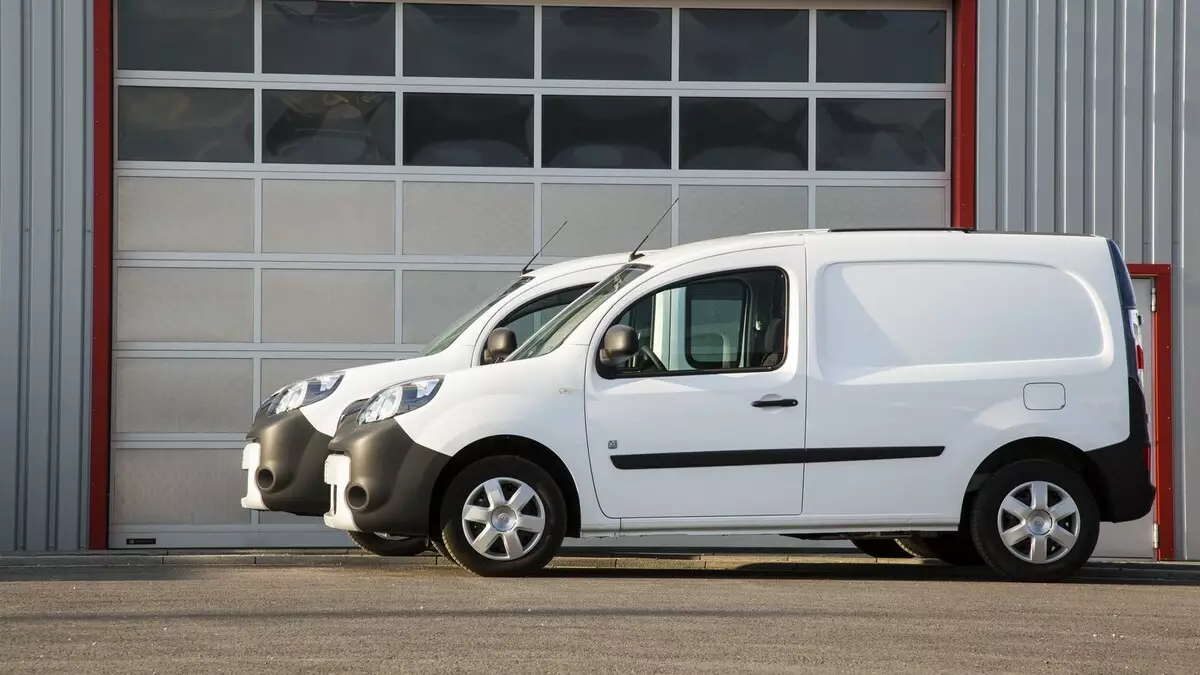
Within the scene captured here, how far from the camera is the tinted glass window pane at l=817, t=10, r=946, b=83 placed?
13836 mm

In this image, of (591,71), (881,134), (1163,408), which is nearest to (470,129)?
(591,71)

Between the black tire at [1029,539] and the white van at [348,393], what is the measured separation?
2.57 m

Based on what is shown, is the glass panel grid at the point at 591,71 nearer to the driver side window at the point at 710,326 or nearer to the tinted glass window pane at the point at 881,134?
the tinted glass window pane at the point at 881,134

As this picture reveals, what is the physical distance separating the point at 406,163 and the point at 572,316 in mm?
4453

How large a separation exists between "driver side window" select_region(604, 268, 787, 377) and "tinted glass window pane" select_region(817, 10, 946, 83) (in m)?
4.94

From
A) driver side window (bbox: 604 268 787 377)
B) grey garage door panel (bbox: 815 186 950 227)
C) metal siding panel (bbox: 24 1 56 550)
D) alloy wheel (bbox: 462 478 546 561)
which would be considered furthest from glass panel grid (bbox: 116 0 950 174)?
alloy wheel (bbox: 462 478 546 561)

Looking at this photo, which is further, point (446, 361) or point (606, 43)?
point (606, 43)

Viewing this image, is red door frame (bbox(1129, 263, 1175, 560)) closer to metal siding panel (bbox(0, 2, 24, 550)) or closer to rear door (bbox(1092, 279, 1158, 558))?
rear door (bbox(1092, 279, 1158, 558))

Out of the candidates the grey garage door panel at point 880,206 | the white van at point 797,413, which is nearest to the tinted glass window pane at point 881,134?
the grey garage door panel at point 880,206

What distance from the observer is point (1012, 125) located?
13.6m

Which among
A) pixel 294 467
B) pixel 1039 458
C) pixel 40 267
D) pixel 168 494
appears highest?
pixel 40 267

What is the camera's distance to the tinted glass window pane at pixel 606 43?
45.0 ft

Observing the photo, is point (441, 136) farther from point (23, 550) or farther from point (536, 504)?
point (536, 504)

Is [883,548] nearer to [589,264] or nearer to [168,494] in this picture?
[589,264]
